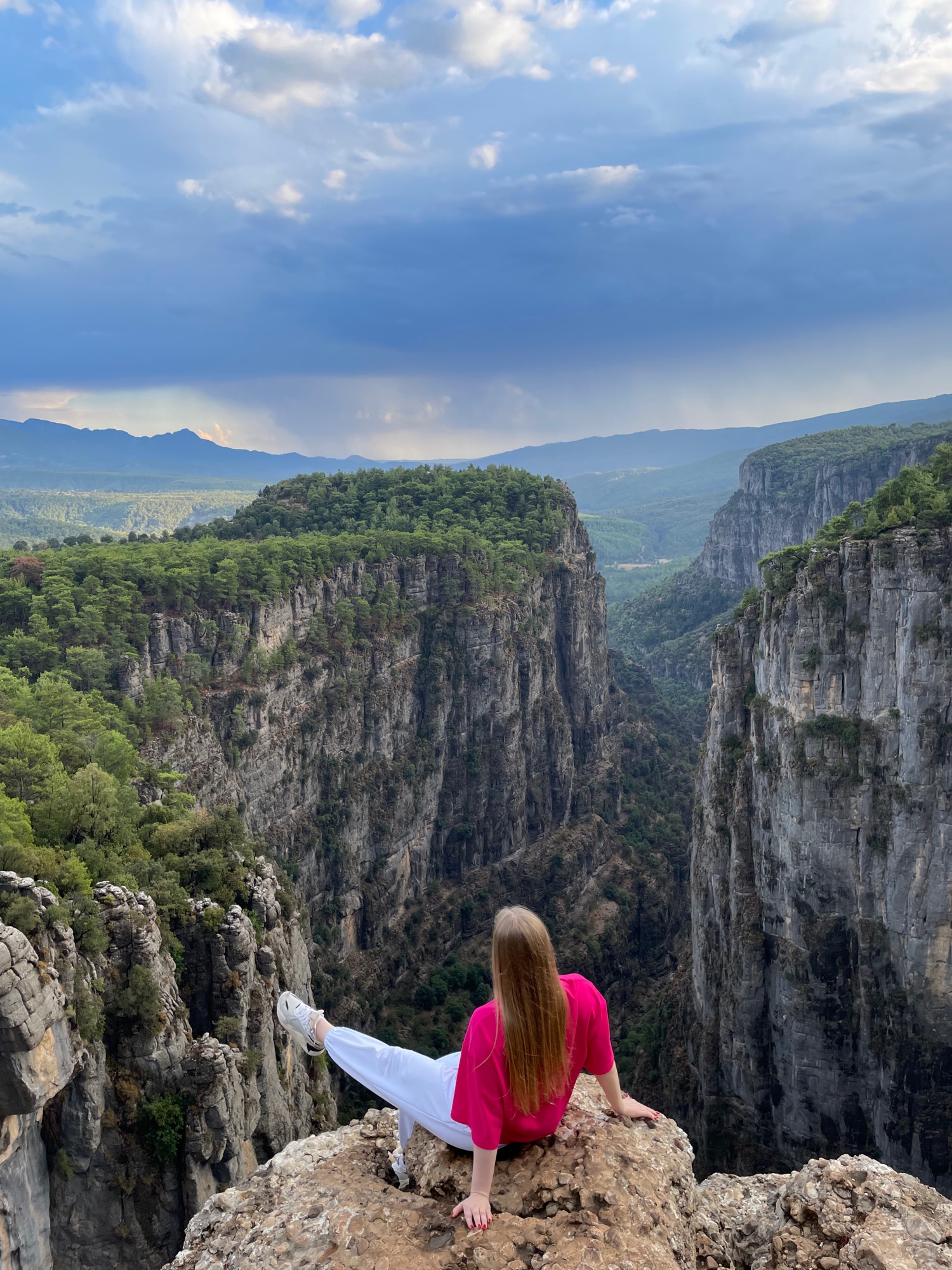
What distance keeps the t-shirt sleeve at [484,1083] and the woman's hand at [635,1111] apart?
6.96 feet

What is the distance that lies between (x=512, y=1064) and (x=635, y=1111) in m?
2.73

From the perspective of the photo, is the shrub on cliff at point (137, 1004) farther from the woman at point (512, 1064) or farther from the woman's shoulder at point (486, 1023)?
the woman's shoulder at point (486, 1023)

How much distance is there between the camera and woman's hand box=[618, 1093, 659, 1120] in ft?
32.9

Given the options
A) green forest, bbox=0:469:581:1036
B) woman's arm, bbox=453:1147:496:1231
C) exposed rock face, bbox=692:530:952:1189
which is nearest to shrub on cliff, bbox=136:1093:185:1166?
green forest, bbox=0:469:581:1036

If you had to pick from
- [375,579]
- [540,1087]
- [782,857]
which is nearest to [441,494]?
[375,579]

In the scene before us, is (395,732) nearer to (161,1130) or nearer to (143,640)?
(143,640)

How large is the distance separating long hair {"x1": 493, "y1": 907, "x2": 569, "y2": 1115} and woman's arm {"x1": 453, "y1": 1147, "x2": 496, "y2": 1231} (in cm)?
57

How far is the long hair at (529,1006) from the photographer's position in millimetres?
7992

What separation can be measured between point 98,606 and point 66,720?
14840mm

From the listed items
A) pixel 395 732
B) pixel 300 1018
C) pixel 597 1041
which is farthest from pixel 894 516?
pixel 395 732

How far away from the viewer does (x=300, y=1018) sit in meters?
11.1

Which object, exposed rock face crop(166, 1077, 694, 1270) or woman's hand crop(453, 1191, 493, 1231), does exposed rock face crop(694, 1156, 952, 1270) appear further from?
woman's hand crop(453, 1191, 493, 1231)

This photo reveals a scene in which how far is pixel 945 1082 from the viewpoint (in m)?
39.1

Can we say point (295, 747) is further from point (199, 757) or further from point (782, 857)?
point (782, 857)
